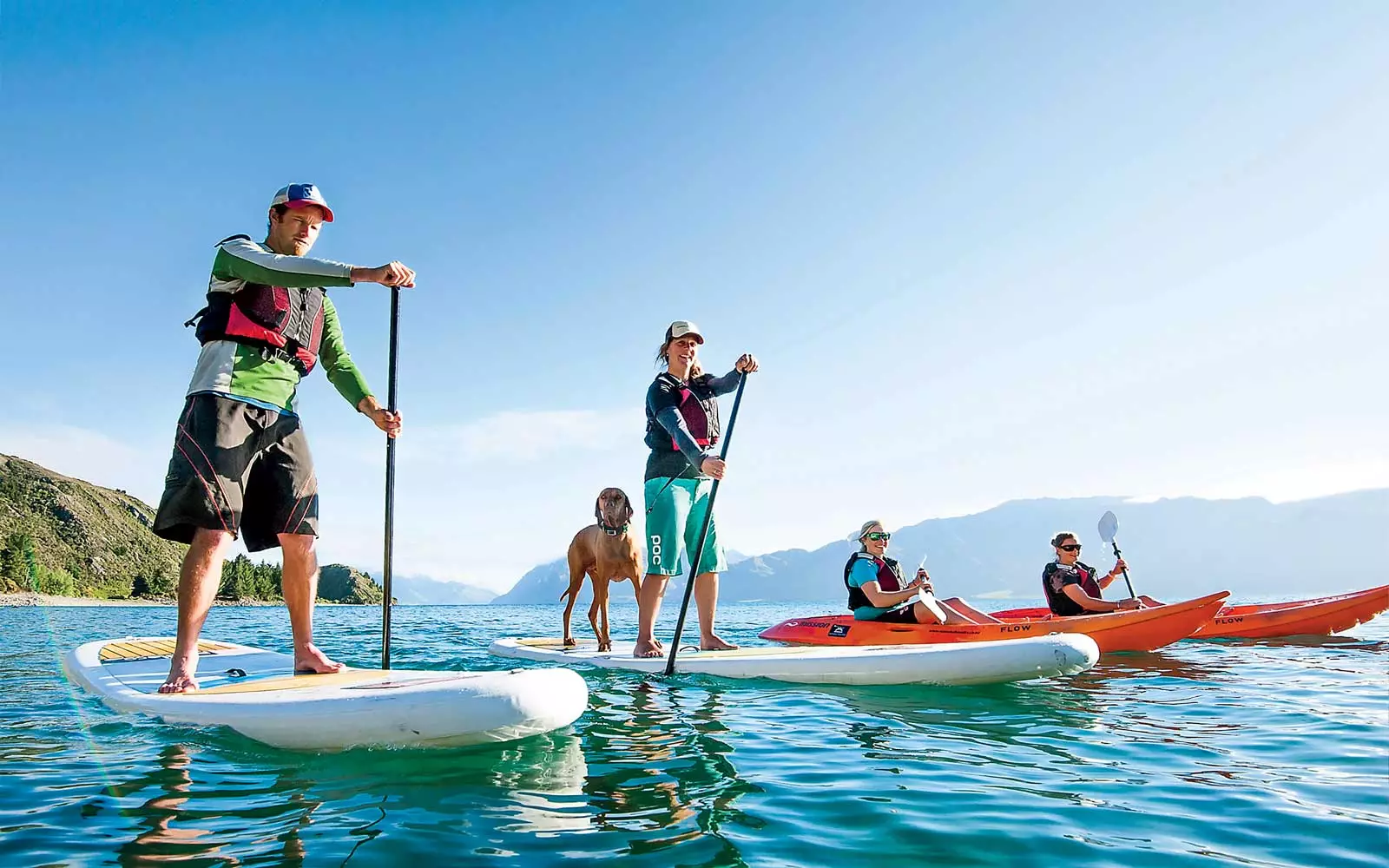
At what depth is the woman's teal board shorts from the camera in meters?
7.81

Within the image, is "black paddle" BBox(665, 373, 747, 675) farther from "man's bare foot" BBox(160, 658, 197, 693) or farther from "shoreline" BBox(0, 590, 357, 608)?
"shoreline" BBox(0, 590, 357, 608)

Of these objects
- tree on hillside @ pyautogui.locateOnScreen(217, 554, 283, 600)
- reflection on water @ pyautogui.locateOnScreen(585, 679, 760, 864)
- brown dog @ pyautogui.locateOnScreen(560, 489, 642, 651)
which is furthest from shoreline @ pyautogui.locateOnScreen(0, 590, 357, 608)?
reflection on water @ pyautogui.locateOnScreen(585, 679, 760, 864)

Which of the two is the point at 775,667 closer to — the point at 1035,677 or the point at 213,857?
the point at 1035,677

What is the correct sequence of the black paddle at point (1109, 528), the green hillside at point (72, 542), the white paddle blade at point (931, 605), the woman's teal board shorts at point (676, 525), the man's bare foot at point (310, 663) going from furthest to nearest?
the green hillside at point (72, 542) < the black paddle at point (1109, 528) < the white paddle blade at point (931, 605) < the woman's teal board shorts at point (676, 525) < the man's bare foot at point (310, 663)

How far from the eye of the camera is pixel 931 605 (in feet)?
31.4

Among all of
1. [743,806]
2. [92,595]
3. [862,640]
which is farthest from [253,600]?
[743,806]

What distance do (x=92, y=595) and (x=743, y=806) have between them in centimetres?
8336

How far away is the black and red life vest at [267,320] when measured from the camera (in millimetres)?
4938

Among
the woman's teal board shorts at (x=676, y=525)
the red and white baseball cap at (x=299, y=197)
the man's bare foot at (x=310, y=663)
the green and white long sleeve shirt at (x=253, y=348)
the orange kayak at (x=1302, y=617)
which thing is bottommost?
the orange kayak at (x=1302, y=617)

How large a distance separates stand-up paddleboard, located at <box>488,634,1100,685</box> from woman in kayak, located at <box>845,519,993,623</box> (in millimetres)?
1851

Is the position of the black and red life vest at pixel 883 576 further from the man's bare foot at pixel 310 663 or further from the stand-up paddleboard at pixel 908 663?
the man's bare foot at pixel 310 663

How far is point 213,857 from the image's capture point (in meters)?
2.77

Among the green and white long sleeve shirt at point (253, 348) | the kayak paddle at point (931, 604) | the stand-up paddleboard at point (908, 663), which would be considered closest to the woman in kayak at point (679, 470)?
the stand-up paddleboard at point (908, 663)

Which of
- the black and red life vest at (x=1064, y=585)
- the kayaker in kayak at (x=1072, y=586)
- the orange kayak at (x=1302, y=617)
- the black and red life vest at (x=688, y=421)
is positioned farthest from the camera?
the orange kayak at (x=1302, y=617)
